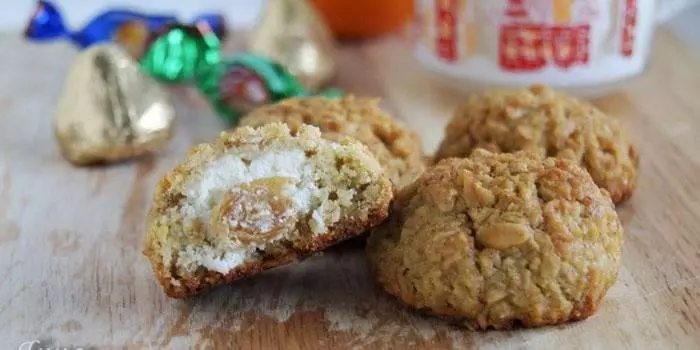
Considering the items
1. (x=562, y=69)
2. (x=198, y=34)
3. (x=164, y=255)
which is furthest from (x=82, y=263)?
(x=562, y=69)

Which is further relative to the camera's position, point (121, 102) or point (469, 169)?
point (121, 102)

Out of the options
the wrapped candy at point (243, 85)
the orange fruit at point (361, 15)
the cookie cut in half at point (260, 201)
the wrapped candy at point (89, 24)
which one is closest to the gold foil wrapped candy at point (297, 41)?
the wrapped candy at point (243, 85)

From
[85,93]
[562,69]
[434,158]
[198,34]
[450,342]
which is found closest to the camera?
[450,342]

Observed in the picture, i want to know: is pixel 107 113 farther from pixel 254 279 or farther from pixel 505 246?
pixel 505 246

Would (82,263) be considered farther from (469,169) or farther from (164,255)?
(469,169)

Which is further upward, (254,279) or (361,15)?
(254,279)

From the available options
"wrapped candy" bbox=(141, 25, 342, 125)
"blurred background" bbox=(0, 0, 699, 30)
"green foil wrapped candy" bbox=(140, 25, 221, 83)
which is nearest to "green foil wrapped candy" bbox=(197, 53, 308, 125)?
"wrapped candy" bbox=(141, 25, 342, 125)

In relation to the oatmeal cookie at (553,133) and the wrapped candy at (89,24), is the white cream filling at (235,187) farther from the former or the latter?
the wrapped candy at (89,24)

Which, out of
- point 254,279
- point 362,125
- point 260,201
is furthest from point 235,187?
point 362,125
